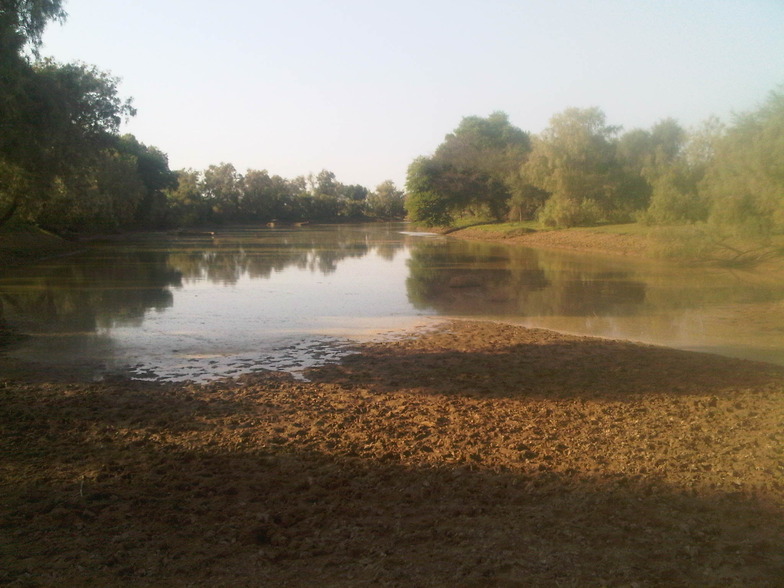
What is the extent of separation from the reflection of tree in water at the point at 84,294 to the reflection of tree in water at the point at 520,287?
9.07 m

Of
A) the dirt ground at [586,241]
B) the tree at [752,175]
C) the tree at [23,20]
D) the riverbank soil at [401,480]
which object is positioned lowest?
the riverbank soil at [401,480]

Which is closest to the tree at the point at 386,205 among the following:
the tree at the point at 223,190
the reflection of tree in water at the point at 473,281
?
the tree at the point at 223,190

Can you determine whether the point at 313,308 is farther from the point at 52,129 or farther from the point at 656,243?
the point at 656,243

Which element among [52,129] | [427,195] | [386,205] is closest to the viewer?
[52,129]

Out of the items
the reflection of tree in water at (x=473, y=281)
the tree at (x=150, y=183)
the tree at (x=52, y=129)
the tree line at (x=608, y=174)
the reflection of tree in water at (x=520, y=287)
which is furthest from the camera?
the tree at (x=150, y=183)

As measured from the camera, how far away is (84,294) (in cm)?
2139

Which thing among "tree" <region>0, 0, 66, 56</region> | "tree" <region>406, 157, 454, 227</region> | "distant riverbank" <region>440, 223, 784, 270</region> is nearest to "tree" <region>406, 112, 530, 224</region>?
"tree" <region>406, 157, 454, 227</region>

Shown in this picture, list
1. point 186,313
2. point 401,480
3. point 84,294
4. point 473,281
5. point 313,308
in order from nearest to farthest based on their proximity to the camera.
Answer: point 401,480, point 186,313, point 313,308, point 84,294, point 473,281

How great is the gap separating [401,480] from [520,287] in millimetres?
18422

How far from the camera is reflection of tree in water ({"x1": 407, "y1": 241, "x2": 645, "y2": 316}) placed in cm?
1869

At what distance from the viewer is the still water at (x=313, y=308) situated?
12367mm

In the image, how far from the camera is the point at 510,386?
9484 mm

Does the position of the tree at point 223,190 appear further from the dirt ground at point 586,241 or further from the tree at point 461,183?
the dirt ground at point 586,241

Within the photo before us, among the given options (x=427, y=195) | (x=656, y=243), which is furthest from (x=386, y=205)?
(x=656, y=243)
